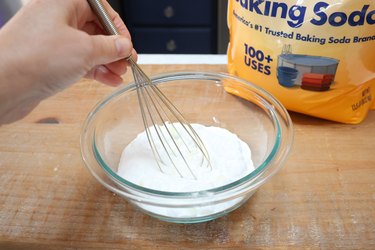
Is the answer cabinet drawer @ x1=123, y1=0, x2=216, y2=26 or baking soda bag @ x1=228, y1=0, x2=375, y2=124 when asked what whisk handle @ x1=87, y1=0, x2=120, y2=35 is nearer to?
baking soda bag @ x1=228, y1=0, x2=375, y2=124

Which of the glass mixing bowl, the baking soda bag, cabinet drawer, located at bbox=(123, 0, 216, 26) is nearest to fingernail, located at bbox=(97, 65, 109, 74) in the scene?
the glass mixing bowl

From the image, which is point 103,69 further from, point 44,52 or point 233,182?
point 233,182

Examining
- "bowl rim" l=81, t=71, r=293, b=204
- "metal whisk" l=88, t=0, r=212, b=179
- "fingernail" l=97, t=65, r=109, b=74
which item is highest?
"fingernail" l=97, t=65, r=109, b=74

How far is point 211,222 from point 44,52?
0.29m

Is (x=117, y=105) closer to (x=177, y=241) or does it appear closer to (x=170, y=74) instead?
(x=170, y=74)

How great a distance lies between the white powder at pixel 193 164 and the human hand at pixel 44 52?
0.47 feet

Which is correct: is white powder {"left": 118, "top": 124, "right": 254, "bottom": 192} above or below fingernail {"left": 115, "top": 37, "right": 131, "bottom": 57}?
below

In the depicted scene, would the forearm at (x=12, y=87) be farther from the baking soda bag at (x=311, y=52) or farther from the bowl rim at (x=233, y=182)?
the baking soda bag at (x=311, y=52)

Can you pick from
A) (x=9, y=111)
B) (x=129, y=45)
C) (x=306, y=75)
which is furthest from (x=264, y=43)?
(x=9, y=111)

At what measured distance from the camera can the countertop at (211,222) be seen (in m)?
0.49

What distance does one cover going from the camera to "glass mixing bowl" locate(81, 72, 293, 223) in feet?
1.46

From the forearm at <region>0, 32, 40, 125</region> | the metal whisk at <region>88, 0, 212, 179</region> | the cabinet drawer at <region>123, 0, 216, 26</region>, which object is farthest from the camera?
the cabinet drawer at <region>123, 0, 216, 26</region>

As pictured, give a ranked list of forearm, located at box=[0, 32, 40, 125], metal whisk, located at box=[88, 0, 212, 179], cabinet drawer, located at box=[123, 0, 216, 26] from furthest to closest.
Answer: cabinet drawer, located at box=[123, 0, 216, 26]
metal whisk, located at box=[88, 0, 212, 179]
forearm, located at box=[0, 32, 40, 125]

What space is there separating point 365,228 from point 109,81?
418 mm
